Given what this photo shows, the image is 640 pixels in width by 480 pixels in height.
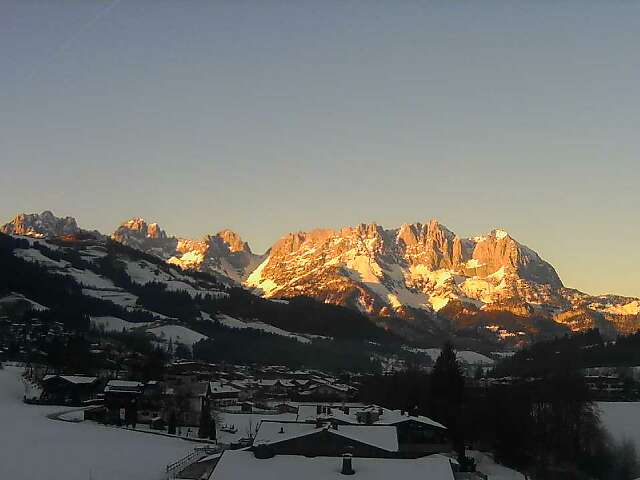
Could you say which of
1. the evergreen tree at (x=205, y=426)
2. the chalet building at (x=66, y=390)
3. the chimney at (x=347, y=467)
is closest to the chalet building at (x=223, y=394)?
the chalet building at (x=66, y=390)

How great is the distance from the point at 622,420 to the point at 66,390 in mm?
49486

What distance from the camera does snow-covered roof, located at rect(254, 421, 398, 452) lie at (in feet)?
140

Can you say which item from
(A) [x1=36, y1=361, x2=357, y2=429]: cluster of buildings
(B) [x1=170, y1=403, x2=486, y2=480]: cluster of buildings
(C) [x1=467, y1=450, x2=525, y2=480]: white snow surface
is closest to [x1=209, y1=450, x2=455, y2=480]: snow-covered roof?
(B) [x1=170, y1=403, x2=486, y2=480]: cluster of buildings

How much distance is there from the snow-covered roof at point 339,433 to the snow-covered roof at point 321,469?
6817 millimetres

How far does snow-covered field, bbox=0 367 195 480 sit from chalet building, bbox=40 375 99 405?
11.0 meters

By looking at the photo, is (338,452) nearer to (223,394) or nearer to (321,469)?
(321,469)

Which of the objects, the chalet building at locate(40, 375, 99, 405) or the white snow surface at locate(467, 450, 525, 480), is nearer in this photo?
the white snow surface at locate(467, 450, 525, 480)

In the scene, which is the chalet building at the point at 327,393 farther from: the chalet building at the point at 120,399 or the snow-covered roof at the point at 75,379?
the chalet building at the point at 120,399

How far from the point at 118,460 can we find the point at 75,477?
537cm

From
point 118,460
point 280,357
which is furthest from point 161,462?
point 280,357

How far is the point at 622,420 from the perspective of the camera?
69938 mm

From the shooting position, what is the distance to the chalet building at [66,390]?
72.1 meters

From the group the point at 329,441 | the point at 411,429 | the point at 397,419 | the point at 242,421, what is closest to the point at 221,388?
the point at 242,421

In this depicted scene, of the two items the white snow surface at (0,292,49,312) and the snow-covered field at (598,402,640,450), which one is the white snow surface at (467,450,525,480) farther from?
the white snow surface at (0,292,49,312)
